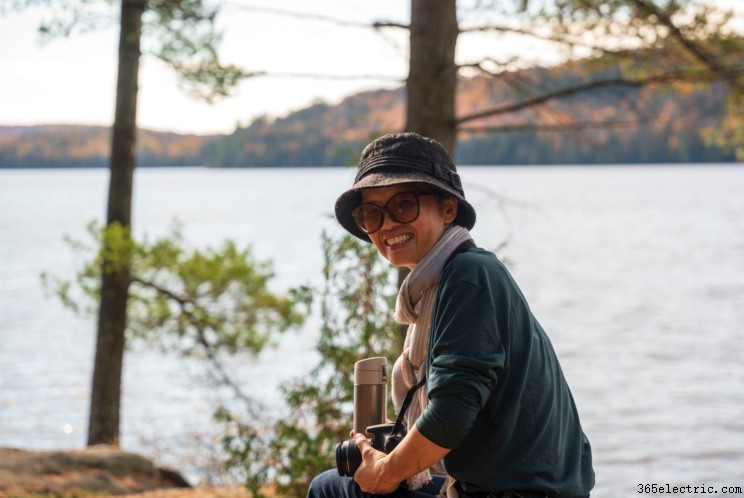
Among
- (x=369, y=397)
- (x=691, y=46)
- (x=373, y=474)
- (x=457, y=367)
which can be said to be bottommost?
(x=373, y=474)

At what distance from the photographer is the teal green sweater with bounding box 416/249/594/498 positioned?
2.21 m

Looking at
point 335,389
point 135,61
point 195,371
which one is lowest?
point 195,371

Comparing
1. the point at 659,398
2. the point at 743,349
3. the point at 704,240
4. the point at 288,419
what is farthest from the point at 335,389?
the point at 704,240

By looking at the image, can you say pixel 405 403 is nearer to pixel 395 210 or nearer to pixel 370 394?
pixel 370 394

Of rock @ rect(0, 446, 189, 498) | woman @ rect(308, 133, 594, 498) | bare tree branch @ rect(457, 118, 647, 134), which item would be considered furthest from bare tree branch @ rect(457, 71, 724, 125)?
rock @ rect(0, 446, 189, 498)

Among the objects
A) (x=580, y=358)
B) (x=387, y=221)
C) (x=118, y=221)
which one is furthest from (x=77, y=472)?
(x=580, y=358)

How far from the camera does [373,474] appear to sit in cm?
242

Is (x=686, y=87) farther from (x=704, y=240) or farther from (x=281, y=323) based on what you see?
(x=704, y=240)

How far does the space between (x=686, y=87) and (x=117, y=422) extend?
6.40 meters

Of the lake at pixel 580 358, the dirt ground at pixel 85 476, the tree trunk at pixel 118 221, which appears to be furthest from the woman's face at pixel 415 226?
the tree trunk at pixel 118 221

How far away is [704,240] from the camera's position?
164 feet

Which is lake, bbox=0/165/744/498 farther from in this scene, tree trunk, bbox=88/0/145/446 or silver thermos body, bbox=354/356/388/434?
silver thermos body, bbox=354/356/388/434

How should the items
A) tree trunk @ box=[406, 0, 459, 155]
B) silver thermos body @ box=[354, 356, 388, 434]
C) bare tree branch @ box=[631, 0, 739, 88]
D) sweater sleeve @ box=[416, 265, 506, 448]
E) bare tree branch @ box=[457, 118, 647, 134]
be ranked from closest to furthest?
sweater sleeve @ box=[416, 265, 506, 448], silver thermos body @ box=[354, 356, 388, 434], tree trunk @ box=[406, 0, 459, 155], bare tree branch @ box=[457, 118, 647, 134], bare tree branch @ box=[631, 0, 739, 88]

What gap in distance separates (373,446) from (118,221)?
24.0 ft
